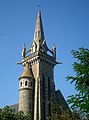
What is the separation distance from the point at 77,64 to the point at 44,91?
36.0 metres

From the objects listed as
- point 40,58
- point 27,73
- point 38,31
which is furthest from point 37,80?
point 38,31

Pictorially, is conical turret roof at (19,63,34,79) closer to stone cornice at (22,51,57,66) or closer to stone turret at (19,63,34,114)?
stone turret at (19,63,34,114)

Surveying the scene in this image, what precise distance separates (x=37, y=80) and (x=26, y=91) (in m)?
2.91

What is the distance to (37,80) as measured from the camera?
53.6 meters

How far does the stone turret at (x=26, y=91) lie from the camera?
167 feet

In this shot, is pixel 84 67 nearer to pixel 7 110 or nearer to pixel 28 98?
pixel 7 110

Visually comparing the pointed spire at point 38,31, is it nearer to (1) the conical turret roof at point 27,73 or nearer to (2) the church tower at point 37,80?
(2) the church tower at point 37,80

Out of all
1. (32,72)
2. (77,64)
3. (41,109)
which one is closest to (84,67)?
(77,64)

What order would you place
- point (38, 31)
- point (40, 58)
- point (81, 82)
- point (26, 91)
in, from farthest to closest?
point (38, 31) → point (40, 58) → point (26, 91) → point (81, 82)

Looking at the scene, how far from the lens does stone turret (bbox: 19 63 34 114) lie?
167 ft

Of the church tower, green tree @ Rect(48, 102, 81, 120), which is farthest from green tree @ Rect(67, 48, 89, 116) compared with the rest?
the church tower

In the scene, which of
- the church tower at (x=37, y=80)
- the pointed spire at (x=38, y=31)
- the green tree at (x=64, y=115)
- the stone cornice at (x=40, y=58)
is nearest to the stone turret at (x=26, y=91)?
the church tower at (x=37, y=80)

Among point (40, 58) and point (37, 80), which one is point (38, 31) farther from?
point (37, 80)

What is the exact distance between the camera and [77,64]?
736 inches
